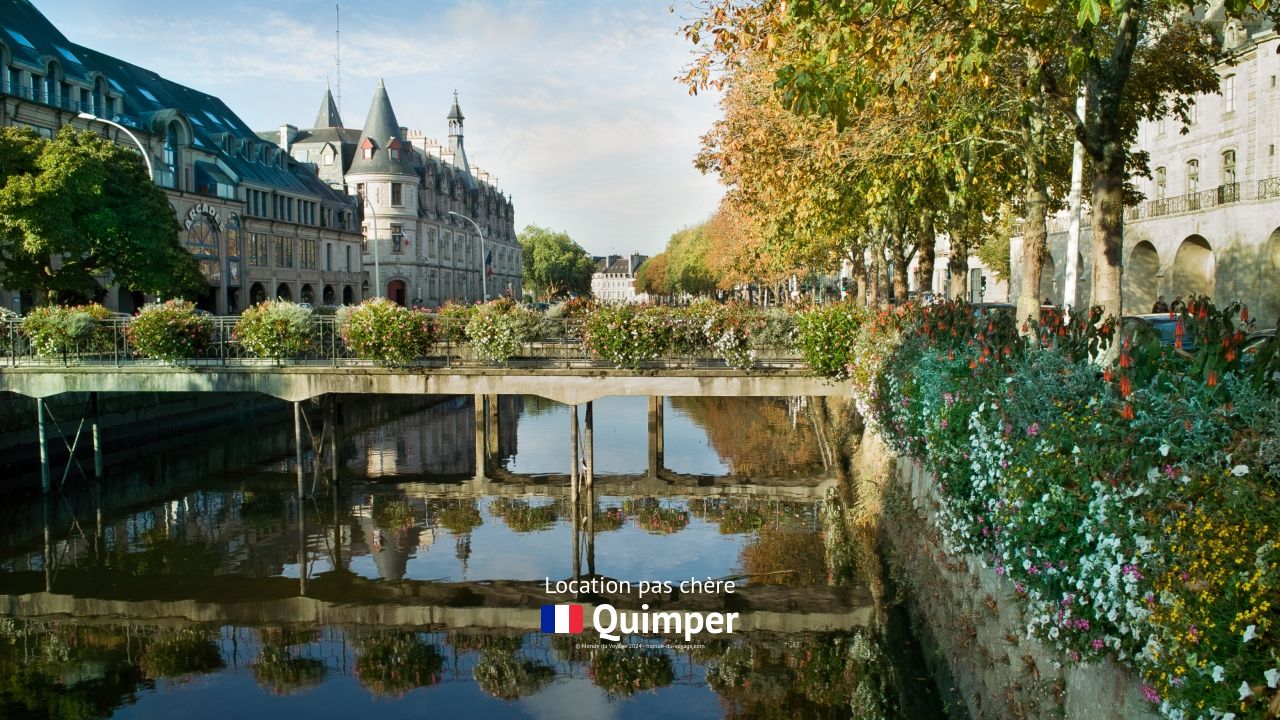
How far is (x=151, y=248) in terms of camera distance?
3975 centimetres

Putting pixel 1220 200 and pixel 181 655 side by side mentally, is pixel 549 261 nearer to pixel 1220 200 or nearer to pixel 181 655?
pixel 1220 200

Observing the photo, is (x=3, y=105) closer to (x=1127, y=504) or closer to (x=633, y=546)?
(x=633, y=546)

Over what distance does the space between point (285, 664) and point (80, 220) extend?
97.5 feet

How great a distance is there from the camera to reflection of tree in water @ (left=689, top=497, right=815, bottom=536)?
20578 millimetres

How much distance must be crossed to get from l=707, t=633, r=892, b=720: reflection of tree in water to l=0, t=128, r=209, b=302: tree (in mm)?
32284

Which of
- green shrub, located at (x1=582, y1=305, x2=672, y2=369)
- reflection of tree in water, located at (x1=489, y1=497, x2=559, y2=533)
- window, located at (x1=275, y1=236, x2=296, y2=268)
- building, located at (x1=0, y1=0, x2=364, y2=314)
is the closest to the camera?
reflection of tree in water, located at (x1=489, y1=497, x2=559, y2=533)

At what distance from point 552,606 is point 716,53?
28.6 feet

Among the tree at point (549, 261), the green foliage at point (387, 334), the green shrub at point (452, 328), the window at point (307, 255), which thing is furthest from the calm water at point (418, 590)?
the tree at point (549, 261)

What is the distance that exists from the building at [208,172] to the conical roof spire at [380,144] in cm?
452

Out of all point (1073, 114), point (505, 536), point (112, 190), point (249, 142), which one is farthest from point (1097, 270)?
point (249, 142)

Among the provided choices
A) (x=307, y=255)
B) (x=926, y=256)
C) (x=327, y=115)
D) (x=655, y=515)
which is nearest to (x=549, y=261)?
(x=327, y=115)

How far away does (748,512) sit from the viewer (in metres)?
21.8

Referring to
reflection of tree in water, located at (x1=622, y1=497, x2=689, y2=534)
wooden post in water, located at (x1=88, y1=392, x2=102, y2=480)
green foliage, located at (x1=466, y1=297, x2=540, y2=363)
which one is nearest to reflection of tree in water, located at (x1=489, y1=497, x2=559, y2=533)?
reflection of tree in water, located at (x1=622, y1=497, x2=689, y2=534)

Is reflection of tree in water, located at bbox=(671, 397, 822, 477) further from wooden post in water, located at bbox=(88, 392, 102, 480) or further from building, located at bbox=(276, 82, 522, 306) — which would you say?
building, located at bbox=(276, 82, 522, 306)
